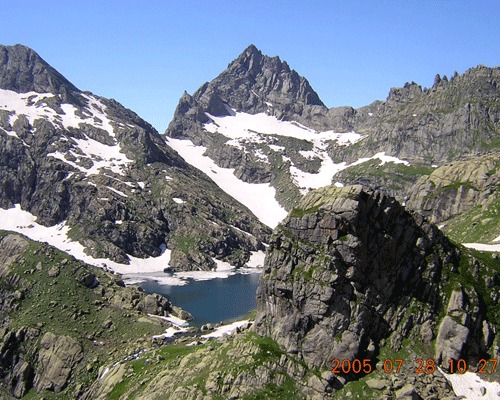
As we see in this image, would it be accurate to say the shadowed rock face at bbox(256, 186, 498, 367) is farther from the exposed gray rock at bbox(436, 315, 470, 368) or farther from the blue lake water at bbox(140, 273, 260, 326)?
the blue lake water at bbox(140, 273, 260, 326)

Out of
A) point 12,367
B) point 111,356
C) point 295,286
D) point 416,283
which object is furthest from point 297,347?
point 12,367

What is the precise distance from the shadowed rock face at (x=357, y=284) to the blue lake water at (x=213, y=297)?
1861 inches

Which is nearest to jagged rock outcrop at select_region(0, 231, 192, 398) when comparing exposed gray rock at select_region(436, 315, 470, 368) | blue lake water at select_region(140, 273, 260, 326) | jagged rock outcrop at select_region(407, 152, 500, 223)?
blue lake water at select_region(140, 273, 260, 326)

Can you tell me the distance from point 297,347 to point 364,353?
9229mm

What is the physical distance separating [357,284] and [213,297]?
9741 cm

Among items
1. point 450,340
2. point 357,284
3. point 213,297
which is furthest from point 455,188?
point 357,284

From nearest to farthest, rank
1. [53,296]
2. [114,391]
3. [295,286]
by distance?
1. [295,286]
2. [114,391]
3. [53,296]

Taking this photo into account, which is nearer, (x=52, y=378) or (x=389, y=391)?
(x=389, y=391)

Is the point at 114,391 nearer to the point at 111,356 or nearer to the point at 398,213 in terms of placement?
the point at 111,356

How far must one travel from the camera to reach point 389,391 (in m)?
60.4

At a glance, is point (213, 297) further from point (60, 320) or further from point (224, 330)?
point (60, 320)

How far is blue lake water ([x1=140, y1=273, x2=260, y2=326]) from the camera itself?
13225 centimetres

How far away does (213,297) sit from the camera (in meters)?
160

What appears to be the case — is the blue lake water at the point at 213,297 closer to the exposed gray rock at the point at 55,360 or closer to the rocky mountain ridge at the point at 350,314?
the exposed gray rock at the point at 55,360
